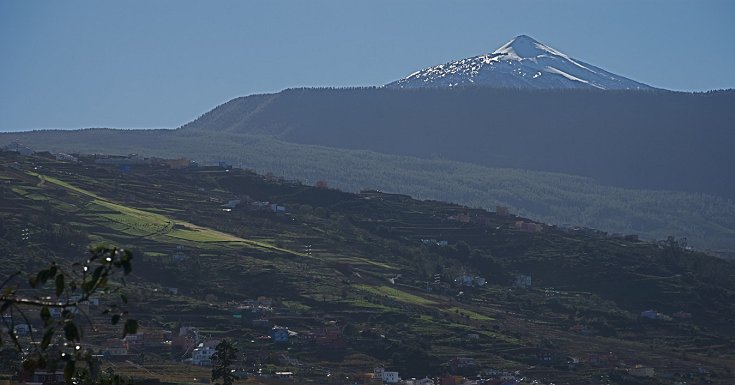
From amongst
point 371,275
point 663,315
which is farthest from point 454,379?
point 663,315

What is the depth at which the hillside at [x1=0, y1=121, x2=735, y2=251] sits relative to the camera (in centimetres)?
13338

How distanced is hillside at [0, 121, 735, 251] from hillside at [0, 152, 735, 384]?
1750 inches

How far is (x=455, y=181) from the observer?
14488cm

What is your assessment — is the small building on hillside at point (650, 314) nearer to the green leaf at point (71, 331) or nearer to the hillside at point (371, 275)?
the hillside at point (371, 275)

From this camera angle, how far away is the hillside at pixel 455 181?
133375 mm

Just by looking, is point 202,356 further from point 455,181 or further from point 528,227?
point 455,181

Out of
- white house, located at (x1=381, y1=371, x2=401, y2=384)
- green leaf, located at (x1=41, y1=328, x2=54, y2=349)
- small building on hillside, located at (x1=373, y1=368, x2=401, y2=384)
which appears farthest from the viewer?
small building on hillside, located at (x1=373, y1=368, x2=401, y2=384)

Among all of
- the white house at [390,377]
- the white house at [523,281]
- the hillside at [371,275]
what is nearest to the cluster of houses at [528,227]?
the hillside at [371,275]

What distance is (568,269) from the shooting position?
72062 mm

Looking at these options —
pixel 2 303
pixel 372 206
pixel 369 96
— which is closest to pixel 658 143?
pixel 369 96

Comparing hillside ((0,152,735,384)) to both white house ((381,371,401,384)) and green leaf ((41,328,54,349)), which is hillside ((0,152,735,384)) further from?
Result: green leaf ((41,328,54,349))

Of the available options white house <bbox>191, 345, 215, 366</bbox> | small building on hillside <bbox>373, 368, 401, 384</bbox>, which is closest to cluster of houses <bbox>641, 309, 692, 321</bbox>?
small building on hillside <bbox>373, 368, 401, 384</bbox>

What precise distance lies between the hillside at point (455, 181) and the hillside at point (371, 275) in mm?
44461

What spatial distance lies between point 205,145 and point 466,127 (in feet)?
168
